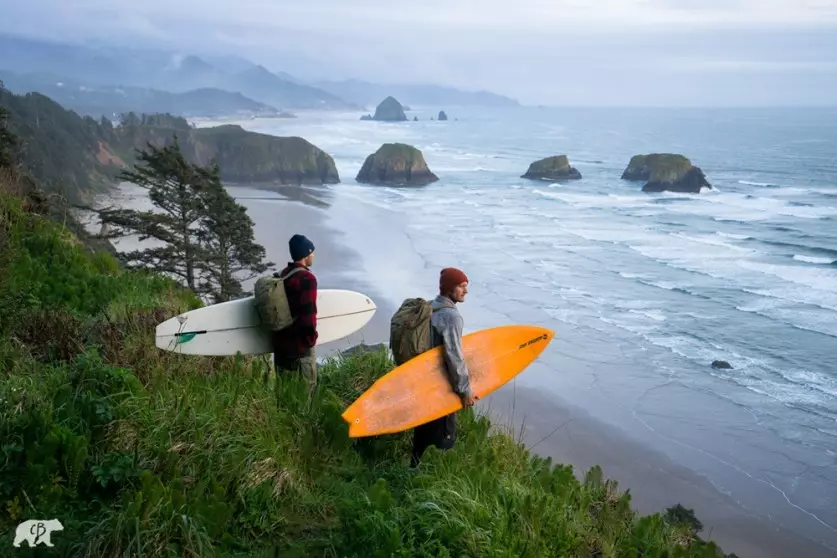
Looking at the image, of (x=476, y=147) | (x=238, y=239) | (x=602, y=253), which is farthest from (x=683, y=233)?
(x=476, y=147)

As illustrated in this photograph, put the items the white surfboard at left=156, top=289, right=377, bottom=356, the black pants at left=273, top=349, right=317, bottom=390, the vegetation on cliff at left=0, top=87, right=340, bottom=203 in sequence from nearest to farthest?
the black pants at left=273, top=349, right=317, bottom=390, the white surfboard at left=156, top=289, right=377, bottom=356, the vegetation on cliff at left=0, top=87, right=340, bottom=203

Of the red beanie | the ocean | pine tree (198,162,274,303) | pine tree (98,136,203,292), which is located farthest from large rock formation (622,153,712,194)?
the red beanie

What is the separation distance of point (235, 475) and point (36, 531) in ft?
3.86

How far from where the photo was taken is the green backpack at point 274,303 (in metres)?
5.71

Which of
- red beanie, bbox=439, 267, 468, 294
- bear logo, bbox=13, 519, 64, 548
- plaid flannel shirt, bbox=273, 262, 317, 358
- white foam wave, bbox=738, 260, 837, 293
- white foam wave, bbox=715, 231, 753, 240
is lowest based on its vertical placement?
white foam wave, bbox=738, 260, 837, 293

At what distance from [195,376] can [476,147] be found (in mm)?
102639

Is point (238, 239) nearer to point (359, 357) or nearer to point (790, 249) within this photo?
point (359, 357)

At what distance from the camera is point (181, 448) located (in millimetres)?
4637

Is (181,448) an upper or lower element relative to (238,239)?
upper

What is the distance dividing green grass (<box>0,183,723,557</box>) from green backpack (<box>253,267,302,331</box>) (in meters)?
0.50

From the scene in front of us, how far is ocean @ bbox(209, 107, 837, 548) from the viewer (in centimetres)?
1516

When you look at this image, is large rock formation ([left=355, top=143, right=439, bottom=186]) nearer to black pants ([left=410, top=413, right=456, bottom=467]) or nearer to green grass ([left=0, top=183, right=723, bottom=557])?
green grass ([left=0, top=183, right=723, bottom=557])

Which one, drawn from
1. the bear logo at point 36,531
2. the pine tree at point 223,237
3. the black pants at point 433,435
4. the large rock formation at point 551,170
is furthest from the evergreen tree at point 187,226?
the large rock formation at point 551,170

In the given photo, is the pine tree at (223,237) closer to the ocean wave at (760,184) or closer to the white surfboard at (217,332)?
the white surfboard at (217,332)
